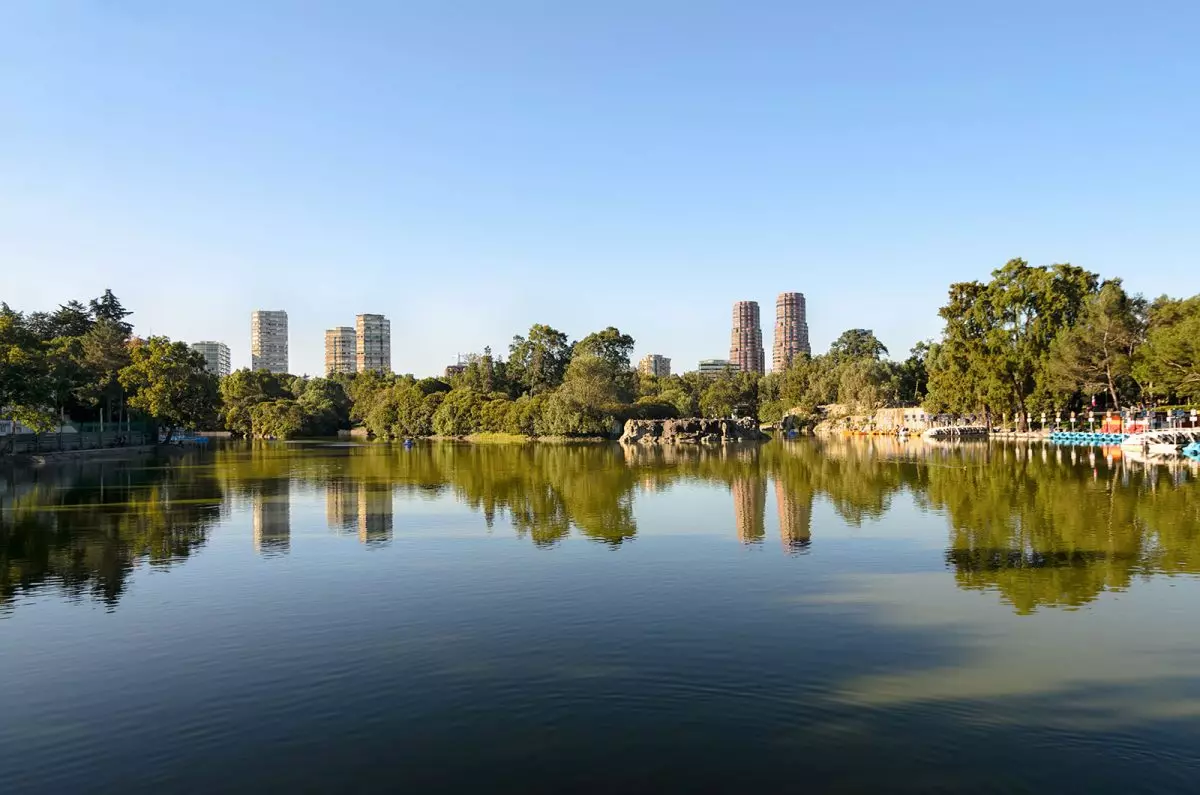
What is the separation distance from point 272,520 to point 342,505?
14.9 feet

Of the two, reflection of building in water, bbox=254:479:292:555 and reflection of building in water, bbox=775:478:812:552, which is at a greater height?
reflection of building in water, bbox=254:479:292:555

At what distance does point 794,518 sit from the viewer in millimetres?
28422

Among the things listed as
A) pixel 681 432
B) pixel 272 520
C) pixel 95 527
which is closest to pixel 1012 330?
pixel 681 432

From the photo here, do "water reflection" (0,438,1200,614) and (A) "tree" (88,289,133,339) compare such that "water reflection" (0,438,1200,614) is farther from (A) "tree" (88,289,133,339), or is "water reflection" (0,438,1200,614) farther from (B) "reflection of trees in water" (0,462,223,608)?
(A) "tree" (88,289,133,339)

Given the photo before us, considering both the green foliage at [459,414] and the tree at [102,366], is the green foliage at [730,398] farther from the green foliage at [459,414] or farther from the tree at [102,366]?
the tree at [102,366]

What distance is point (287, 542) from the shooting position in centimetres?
2472

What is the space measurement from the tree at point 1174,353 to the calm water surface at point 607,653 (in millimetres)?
34842

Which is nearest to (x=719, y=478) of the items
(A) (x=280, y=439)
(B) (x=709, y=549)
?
(B) (x=709, y=549)

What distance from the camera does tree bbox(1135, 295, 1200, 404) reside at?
55.9m

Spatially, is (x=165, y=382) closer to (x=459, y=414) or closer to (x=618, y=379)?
(x=459, y=414)

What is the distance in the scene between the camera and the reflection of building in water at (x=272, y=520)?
2398cm

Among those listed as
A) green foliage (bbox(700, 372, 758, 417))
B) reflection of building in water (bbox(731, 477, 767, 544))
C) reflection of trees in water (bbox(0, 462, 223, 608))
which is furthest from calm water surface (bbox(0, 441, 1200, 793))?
green foliage (bbox(700, 372, 758, 417))

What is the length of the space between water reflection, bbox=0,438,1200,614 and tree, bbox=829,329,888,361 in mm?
91876

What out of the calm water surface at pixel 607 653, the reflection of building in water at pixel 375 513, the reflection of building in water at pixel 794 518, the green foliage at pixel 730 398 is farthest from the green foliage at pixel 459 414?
the calm water surface at pixel 607 653
